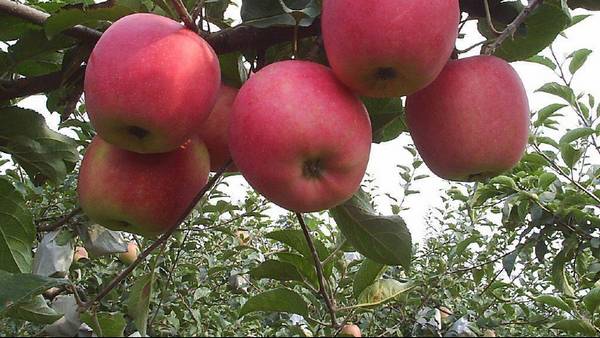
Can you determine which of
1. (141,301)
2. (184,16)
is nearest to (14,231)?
(141,301)

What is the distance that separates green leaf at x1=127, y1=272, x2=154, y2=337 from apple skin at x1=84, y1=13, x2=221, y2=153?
0.45 meters

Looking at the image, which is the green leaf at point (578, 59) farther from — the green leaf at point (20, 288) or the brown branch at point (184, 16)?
the green leaf at point (20, 288)

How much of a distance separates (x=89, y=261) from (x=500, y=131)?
2750mm

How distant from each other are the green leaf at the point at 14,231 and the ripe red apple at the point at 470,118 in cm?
88

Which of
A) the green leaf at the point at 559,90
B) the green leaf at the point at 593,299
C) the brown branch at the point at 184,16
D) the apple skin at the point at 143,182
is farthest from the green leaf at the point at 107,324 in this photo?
the green leaf at the point at 559,90

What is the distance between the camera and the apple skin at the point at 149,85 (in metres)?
0.77

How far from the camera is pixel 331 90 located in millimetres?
794

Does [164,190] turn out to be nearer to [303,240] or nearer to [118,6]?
[118,6]

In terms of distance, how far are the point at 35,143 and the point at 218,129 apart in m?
0.58

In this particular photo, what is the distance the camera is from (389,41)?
0.76m

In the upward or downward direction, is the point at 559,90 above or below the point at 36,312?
below

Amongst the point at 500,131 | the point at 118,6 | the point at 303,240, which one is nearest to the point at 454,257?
the point at 303,240

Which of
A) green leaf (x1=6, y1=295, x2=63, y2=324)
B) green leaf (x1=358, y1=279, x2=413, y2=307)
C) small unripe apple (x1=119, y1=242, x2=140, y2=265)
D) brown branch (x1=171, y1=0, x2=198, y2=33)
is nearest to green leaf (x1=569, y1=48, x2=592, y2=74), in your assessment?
green leaf (x1=358, y1=279, x2=413, y2=307)

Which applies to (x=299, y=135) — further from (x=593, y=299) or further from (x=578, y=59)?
(x=578, y=59)
